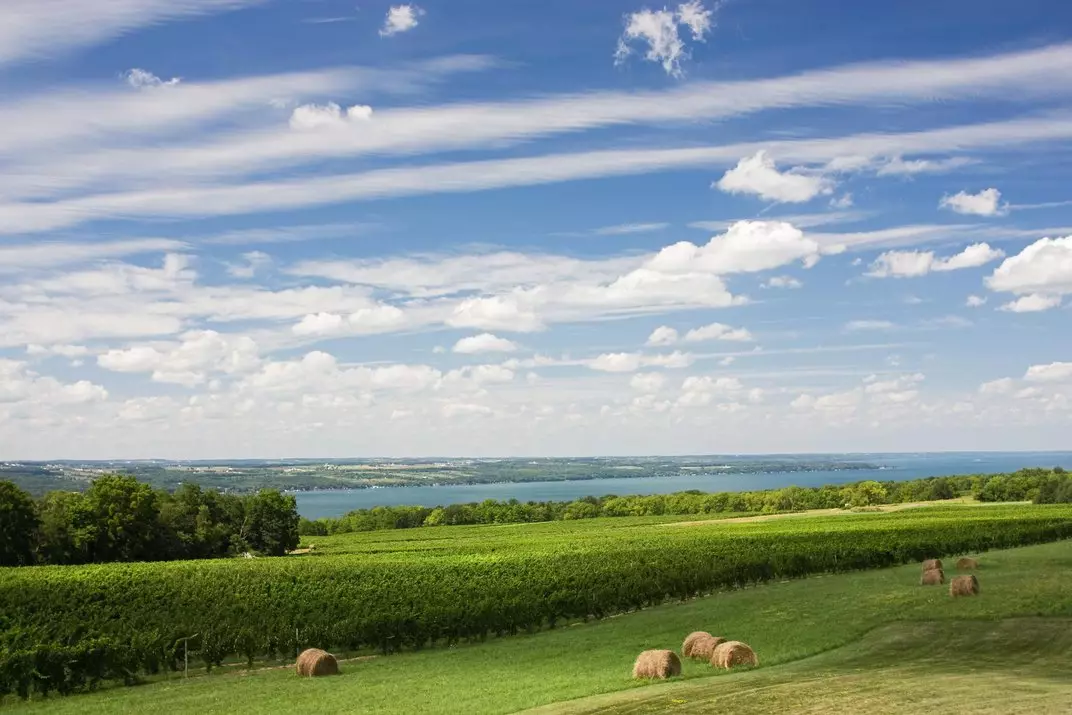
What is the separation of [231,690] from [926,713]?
18.1 m

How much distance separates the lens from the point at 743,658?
72.4ft

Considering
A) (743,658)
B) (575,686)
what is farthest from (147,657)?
(743,658)

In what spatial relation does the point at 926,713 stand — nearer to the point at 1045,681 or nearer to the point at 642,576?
the point at 1045,681

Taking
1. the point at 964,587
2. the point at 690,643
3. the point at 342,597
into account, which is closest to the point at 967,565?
the point at 964,587

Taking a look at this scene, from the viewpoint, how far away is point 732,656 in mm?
21938

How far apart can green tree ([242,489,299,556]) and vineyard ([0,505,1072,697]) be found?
2386cm

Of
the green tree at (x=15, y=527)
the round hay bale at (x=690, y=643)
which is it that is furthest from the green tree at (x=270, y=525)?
the round hay bale at (x=690, y=643)

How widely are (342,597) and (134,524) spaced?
36.7m

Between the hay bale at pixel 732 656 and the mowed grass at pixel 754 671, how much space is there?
0.36 meters

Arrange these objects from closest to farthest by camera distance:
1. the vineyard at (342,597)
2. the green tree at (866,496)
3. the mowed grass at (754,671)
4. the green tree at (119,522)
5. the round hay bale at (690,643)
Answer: the mowed grass at (754,671) → the round hay bale at (690,643) → the vineyard at (342,597) → the green tree at (119,522) → the green tree at (866,496)

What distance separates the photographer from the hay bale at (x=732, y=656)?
21.8 m

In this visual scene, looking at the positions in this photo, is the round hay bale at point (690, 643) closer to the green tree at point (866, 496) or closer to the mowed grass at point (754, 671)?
the mowed grass at point (754, 671)

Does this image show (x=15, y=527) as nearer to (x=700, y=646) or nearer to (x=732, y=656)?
(x=700, y=646)

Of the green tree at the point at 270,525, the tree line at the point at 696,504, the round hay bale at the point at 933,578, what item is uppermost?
the round hay bale at the point at 933,578
